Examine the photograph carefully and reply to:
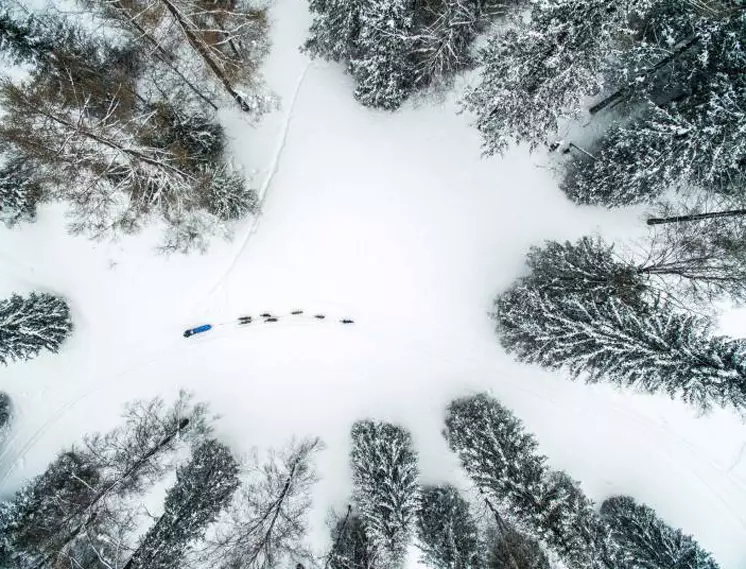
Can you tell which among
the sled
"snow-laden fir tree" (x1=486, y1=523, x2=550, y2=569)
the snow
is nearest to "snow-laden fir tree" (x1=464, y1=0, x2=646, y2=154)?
the snow

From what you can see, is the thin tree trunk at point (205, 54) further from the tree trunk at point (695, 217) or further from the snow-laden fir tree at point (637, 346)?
the tree trunk at point (695, 217)

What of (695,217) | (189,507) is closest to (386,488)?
(189,507)

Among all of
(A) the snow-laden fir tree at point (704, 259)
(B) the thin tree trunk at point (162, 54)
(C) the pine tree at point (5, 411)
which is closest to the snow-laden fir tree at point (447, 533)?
(A) the snow-laden fir tree at point (704, 259)

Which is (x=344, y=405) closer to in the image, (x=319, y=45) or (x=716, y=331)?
(x=319, y=45)

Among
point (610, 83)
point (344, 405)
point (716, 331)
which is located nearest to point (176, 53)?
point (344, 405)

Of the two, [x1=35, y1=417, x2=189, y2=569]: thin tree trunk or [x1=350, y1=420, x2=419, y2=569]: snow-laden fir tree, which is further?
[x1=35, y1=417, x2=189, y2=569]: thin tree trunk

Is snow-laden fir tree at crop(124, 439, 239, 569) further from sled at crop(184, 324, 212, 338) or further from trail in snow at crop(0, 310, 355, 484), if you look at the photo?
sled at crop(184, 324, 212, 338)
